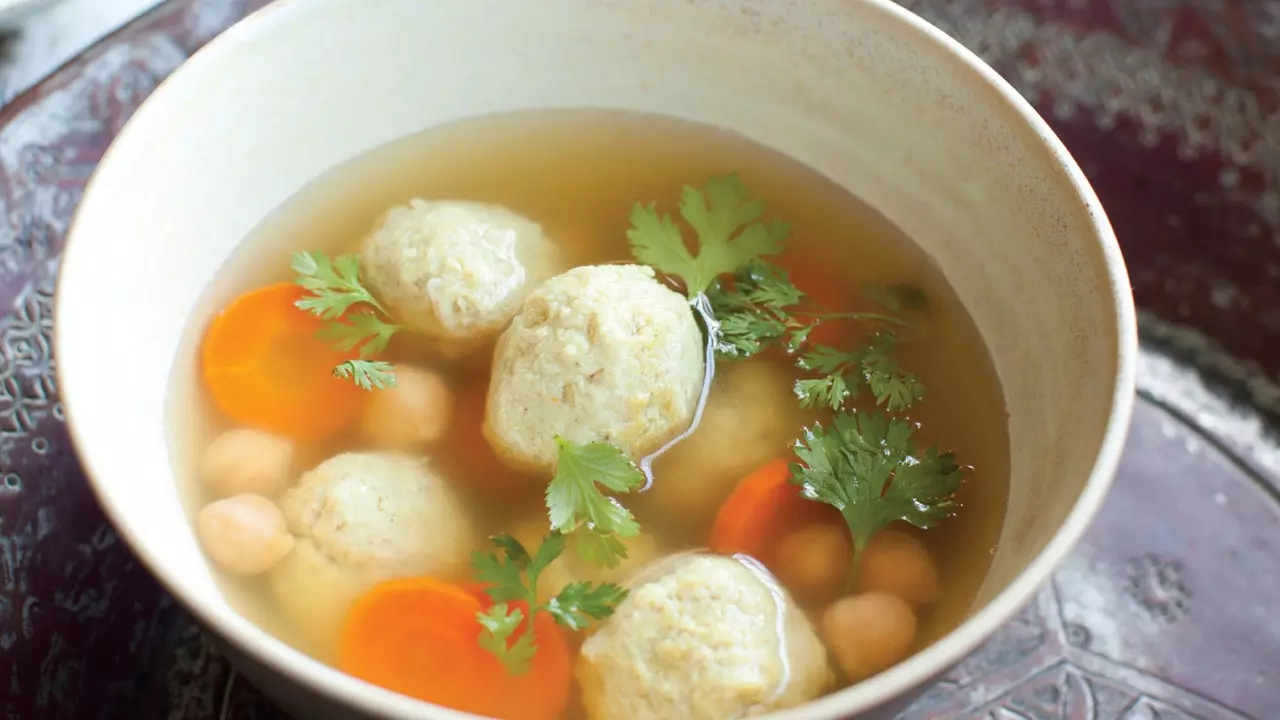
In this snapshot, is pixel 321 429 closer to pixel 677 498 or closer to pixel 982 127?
pixel 677 498

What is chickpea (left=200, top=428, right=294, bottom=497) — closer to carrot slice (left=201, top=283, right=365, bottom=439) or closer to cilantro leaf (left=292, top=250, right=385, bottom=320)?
carrot slice (left=201, top=283, right=365, bottom=439)

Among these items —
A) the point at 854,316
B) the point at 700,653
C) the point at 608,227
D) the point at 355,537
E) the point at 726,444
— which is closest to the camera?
the point at 700,653

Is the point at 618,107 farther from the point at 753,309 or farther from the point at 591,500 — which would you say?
the point at 591,500

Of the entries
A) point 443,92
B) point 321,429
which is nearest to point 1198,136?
point 443,92

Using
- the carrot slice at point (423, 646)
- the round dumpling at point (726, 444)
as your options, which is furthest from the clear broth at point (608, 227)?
the carrot slice at point (423, 646)

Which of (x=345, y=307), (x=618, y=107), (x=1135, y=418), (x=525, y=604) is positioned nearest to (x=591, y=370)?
(x=525, y=604)

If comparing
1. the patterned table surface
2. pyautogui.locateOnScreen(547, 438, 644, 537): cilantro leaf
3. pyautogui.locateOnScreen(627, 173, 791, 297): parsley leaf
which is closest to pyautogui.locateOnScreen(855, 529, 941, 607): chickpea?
the patterned table surface
